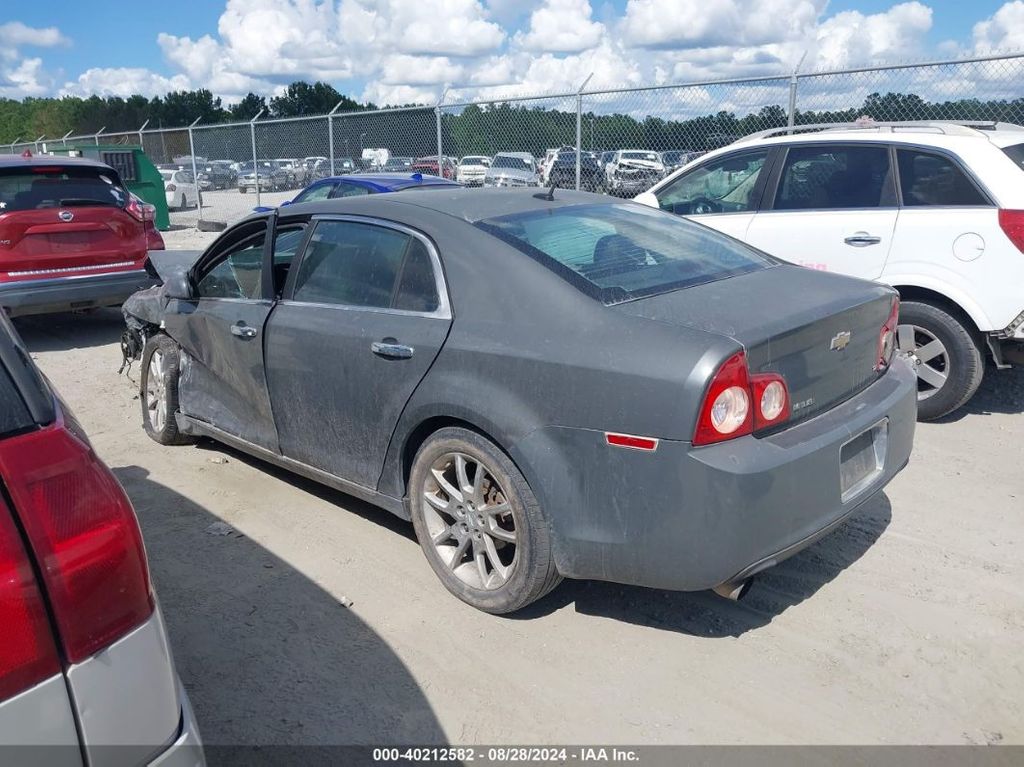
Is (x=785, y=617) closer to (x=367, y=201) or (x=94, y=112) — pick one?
(x=367, y=201)

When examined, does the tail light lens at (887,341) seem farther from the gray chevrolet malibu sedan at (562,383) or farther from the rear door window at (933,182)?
the rear door window at (933,182)

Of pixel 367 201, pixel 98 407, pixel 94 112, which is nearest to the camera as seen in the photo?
pixel 367 201

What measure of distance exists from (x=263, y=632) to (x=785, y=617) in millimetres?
2062

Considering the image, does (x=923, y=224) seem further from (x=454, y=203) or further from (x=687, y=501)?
(x=687, y=501)

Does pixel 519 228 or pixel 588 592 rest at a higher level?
pixel 519 228

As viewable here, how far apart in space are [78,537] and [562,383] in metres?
1.71

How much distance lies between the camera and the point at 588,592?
3.59 m

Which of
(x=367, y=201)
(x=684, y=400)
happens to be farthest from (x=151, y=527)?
(x=684, y=400)

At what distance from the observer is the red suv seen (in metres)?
7.57

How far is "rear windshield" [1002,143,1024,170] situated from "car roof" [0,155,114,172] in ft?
24.9

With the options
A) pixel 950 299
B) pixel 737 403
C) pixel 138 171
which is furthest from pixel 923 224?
pixel 138 171

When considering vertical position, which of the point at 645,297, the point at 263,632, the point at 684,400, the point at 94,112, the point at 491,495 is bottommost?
the point at 263,632

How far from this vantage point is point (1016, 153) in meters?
5.46

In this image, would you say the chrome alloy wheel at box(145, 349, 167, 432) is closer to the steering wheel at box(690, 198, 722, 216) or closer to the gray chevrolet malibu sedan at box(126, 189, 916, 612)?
the gray chevrolet malibu sedan at box(126, 189, 916, 612)
